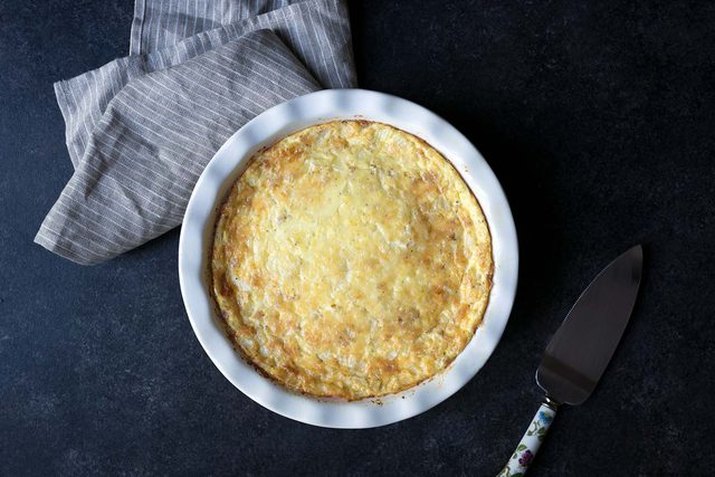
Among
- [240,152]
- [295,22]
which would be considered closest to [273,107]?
[240,152]

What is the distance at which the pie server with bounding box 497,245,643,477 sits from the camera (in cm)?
225

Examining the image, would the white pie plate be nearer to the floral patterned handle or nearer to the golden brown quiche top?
the golden brown quiche top

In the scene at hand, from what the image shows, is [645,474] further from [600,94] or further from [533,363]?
[600,94]

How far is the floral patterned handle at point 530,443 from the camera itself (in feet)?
7.37

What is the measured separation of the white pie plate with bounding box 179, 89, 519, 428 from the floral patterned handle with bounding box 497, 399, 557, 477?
34 centimetres

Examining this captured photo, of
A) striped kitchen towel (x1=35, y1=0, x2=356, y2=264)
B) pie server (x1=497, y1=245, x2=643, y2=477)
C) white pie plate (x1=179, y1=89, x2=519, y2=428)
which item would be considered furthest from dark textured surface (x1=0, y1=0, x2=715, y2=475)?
white pie plate (x1=179, y1=89, x2=519, y2=428)

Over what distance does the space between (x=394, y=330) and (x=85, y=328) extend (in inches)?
41.2

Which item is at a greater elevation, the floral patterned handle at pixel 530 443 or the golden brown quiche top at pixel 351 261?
the golden brown quiche top at pixel 351 261

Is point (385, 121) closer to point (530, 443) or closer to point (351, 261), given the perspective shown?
point (351, 261)

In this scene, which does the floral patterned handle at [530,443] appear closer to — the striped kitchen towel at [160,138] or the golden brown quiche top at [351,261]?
the golden brown quiche top at [351,261]

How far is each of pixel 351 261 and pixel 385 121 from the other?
1.36 ft

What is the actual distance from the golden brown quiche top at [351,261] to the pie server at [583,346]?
348mm

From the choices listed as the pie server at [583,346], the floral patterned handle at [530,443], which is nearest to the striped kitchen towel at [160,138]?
the pie server at [583,346]

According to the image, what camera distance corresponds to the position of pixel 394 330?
209 cm
